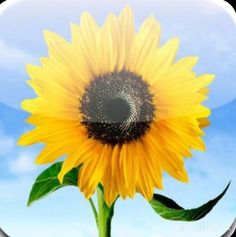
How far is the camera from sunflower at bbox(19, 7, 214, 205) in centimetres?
255

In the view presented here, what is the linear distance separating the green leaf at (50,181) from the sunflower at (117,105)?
11 mm

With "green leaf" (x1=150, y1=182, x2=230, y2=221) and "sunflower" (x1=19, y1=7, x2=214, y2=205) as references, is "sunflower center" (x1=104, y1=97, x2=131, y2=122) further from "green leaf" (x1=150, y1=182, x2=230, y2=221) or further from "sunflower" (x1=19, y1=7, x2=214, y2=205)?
"green leaf" (x1=150, y1=182, x2=230, y2=221)

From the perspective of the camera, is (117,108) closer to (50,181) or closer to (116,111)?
(116,111)

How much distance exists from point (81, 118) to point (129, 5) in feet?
0.83

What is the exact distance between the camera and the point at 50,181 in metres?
2.57

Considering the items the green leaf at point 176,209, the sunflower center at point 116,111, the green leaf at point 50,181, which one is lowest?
the green leaf at point 50,181

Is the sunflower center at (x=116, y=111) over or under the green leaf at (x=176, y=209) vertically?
over

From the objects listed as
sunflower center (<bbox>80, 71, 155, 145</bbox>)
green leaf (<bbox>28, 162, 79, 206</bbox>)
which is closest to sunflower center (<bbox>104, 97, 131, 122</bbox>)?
sunflower center (<bbox>80, 71, 155, 145</bbox>)

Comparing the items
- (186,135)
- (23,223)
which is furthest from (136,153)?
(23,223)

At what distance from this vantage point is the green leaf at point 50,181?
8.43 ft

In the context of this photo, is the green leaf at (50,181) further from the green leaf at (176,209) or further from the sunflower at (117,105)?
the green leaf at (176,209)

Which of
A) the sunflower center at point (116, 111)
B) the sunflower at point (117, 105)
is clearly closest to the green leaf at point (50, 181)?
the sunflower at point (117, 105)

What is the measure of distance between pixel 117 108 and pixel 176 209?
0.25m

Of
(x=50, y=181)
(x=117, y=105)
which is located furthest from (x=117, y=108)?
(x=50, y=181)
